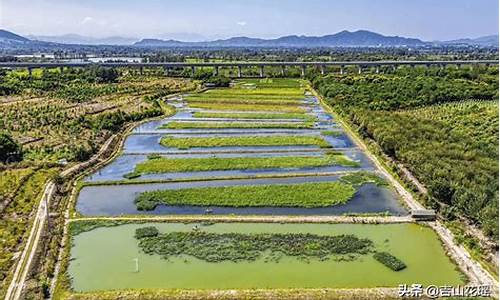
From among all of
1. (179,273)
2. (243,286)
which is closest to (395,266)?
(243,286)

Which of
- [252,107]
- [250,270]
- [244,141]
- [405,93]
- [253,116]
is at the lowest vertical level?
[250,270]

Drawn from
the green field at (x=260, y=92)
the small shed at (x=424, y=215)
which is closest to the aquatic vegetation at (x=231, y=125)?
the green field at (x=260, y=92)

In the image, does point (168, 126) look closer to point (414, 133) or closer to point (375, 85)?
point (414, 133)

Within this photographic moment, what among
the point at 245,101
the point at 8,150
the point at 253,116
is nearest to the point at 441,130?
the point at 253,116

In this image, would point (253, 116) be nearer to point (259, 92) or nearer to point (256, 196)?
point (259, 92)

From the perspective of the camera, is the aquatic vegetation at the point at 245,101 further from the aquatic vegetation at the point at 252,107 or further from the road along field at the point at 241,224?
the road along field at the point at 241,224

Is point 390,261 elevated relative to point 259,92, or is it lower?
lower

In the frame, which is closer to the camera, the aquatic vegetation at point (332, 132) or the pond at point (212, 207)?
the pond at point (212, 207)

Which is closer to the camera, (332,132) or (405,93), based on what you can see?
(332,132)
